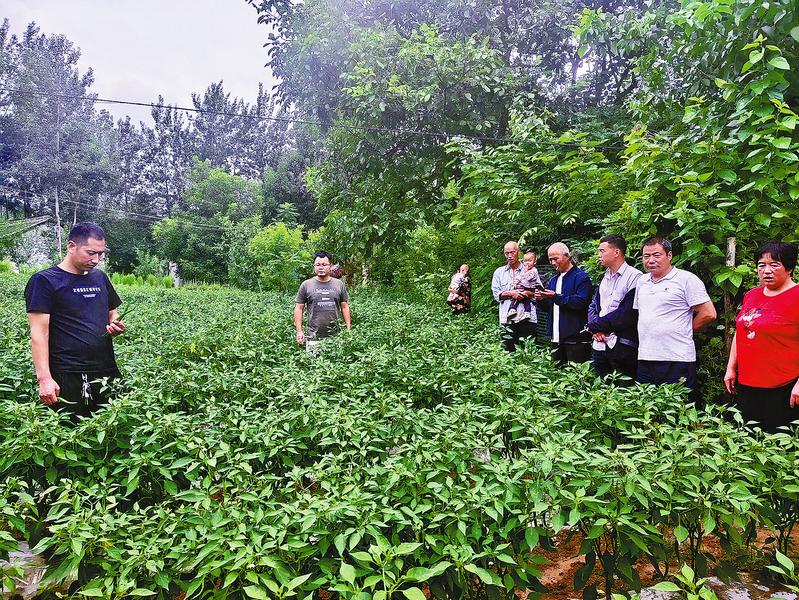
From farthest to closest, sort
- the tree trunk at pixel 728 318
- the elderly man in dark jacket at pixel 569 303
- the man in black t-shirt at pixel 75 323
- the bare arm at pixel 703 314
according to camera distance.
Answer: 1. the elderly man in dark jacket at pixel 569 303
2. the tree trunk at pixel 728 318
3. the bare arm at pixel 703 314
4. the man in black t-shirt at pixel 75 323

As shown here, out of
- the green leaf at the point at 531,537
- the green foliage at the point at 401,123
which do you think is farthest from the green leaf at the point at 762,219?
the green foliage at the point at 401,123

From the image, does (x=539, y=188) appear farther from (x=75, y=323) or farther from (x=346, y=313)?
(x=75, y=323)

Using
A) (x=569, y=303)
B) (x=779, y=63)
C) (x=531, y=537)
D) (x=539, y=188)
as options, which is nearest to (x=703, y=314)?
(x=569, y=303)

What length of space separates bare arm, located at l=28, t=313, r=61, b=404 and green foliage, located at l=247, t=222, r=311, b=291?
14.9 meters

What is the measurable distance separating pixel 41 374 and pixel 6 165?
162ft

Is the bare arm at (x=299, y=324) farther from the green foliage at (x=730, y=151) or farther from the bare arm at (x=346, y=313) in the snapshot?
the green foliage at (x=730, y=151)

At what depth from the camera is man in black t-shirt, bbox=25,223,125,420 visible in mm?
3223

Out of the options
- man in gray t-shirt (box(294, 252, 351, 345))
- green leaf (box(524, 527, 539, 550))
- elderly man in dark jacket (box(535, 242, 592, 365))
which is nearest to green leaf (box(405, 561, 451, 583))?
green leaf (box(524, 527, 539, 550))

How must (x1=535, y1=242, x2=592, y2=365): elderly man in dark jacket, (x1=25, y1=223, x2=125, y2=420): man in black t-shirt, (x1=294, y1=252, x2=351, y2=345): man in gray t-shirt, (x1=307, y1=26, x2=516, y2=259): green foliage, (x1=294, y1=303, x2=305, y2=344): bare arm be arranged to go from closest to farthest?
(x1=25, y1=223, x2=125, y2=420): man in black t-shirt < (x1=535, y1=242, x2=592, y2=365): elderly man in dark jacket < (x1=294, y1=303, x2=305, y2=344): bare arm < (x1=294, y1=252, x2=351, y2=345): man in gray t-shirt < (x1=307, y1=26, x2=516, y2=259): green foliage

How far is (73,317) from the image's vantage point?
11.1ft

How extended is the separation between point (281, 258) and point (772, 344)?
1795 centimetres

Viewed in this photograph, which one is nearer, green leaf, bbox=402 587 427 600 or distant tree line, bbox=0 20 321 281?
green leaf, bbox=402 587 427 600

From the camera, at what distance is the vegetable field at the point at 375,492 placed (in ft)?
5.74

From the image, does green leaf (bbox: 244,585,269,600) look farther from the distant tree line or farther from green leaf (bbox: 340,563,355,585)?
the distant tree line
